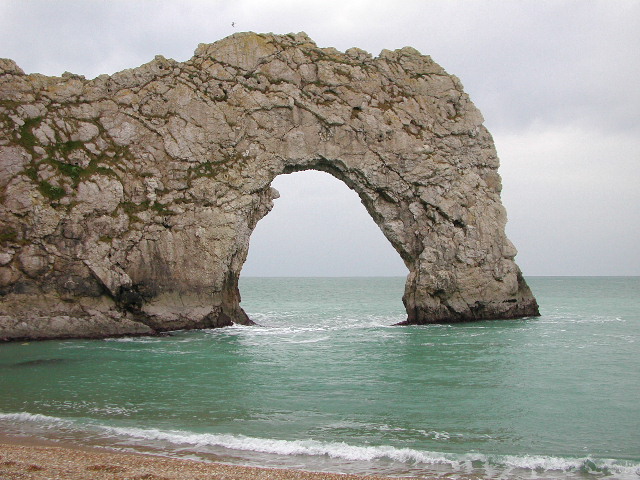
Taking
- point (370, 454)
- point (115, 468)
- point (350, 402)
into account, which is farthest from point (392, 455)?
point (115, 468)

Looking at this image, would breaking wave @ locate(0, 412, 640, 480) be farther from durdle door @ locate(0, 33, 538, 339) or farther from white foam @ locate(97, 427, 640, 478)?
durdle door @ locate(0, 33, 538, 339)

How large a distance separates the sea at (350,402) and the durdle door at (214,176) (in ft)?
11.8

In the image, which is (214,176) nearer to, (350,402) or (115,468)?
(350,402)

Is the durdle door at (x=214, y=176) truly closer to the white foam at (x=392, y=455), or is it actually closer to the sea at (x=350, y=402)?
the sea at (x=350, y=402)

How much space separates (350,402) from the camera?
14875mm

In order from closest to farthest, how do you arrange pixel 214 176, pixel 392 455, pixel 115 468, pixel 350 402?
pixel 115 468 → pixel 392 455 → pixel 350 402 → pixel 214 176

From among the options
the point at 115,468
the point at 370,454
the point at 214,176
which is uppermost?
the point at 214,176

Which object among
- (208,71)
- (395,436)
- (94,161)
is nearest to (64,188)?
(94,161)

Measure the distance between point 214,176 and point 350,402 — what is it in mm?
19486

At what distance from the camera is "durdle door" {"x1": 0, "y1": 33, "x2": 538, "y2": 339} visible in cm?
2766

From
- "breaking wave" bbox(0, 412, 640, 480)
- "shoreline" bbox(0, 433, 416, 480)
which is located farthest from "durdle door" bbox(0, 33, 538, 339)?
"shoreline" bbox(0, 433, 416, 480)

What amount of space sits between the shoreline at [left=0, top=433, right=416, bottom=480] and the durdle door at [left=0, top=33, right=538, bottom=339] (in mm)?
17924

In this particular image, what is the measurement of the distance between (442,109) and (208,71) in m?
14.6

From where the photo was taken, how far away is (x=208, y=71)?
3238 centimetres
